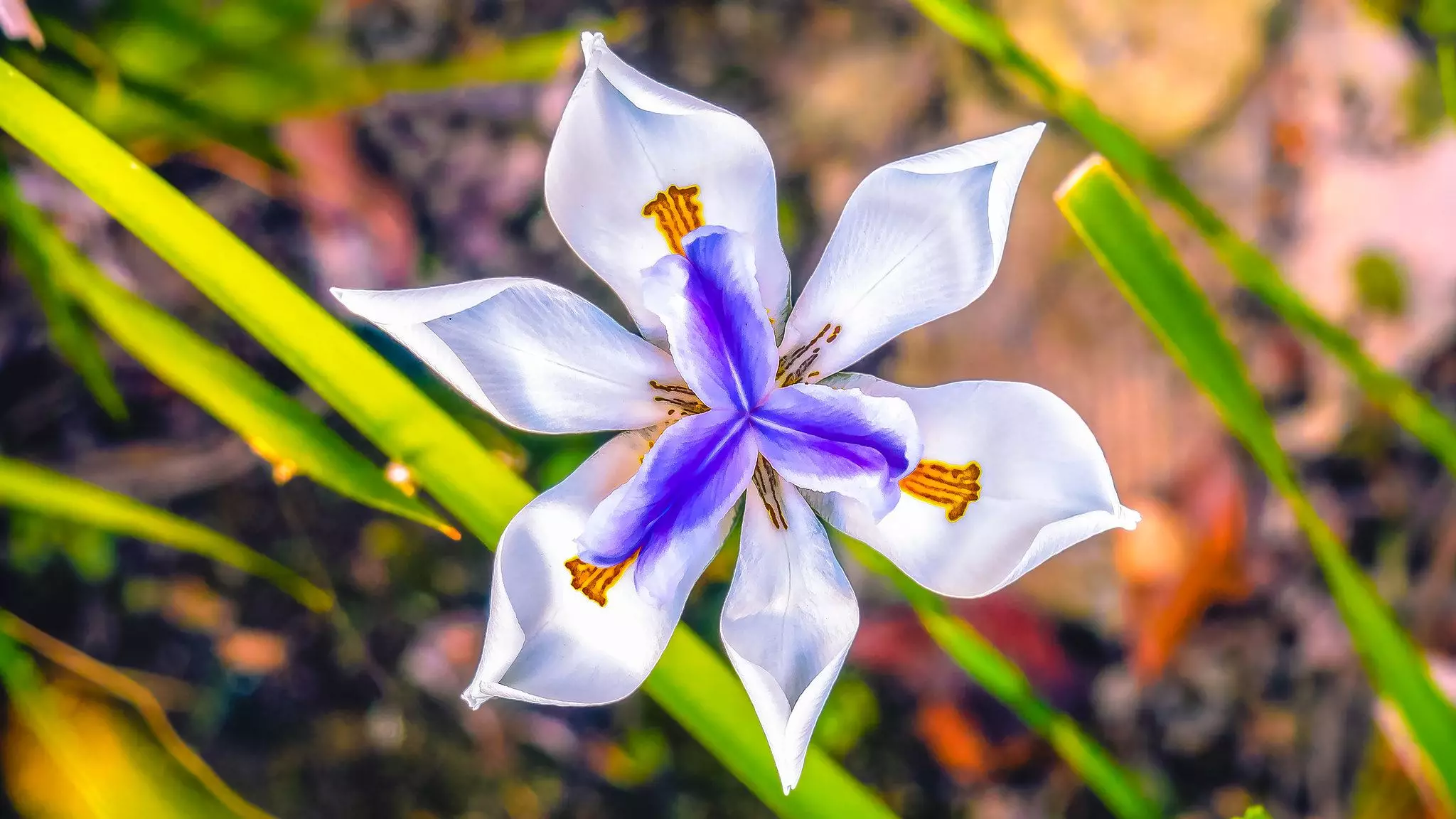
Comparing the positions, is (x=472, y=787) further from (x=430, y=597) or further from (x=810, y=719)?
(x=810, y=719)

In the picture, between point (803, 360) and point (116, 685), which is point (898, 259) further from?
point (116, 685)

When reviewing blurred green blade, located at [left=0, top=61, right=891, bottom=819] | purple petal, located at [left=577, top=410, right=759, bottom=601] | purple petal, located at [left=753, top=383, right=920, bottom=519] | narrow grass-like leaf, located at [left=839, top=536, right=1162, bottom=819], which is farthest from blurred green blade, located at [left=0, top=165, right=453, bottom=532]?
narrow grass-like leaf, located at [left=839, top=536, right=1162, bottom=819]

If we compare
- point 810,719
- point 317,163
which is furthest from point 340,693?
point 810,719

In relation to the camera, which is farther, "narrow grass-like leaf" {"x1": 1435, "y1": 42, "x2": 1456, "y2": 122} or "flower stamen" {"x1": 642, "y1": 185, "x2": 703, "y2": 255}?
"narrow grass-like leaf" {"x1": 1435, "y1": 42, "x2": 1456, "y2": 122}

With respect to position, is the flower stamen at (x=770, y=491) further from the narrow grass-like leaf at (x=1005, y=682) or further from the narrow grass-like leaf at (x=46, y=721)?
the narrow grass-like leaf at (x=46, y=721)

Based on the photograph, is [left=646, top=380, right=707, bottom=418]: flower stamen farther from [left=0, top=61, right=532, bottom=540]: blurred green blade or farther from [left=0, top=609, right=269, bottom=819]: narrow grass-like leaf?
[left=0, top=609, right=269, bottom=819]: narrow grass-like leaf

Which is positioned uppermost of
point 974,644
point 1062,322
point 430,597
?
point 1062,322

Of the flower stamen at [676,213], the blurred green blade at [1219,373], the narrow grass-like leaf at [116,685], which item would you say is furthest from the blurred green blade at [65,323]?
the blurred green blade at [1219,373]
